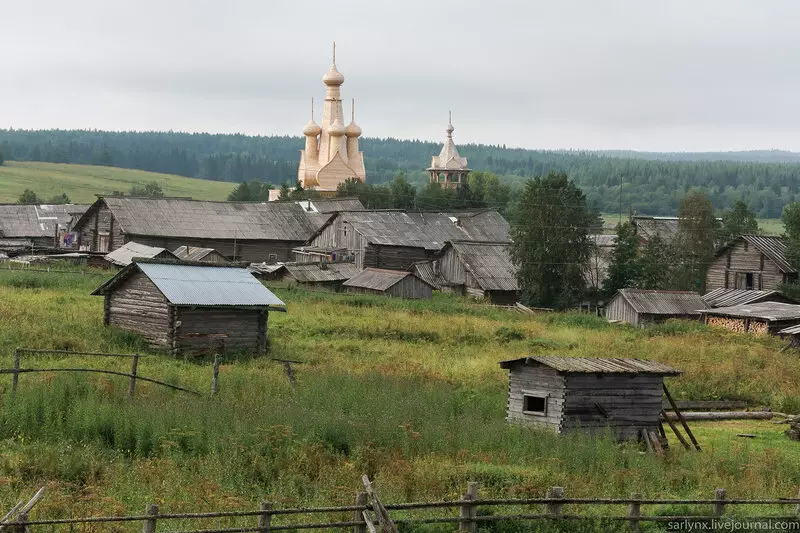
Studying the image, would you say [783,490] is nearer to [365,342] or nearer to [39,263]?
[365,342]

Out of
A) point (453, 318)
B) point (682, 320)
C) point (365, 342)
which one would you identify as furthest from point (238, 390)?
point (682, 320)

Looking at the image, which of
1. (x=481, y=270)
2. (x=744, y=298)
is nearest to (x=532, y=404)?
(x=744, y=298)

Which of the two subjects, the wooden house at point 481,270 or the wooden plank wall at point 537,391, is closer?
the wooden plank wall at point 537,391

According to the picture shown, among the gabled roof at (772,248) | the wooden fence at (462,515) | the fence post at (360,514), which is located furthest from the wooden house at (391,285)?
the fence post at (360,514)

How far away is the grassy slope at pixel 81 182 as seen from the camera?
472 ft

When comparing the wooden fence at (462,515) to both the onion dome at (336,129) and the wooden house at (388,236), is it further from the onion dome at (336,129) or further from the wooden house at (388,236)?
the onion dome at (336,129)

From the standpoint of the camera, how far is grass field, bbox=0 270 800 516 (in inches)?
610

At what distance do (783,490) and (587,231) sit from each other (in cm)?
3730

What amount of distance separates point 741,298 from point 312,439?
34202 millimetres

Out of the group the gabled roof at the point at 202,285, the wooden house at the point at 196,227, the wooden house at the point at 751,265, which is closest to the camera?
the gabled roof at the point at 202,285

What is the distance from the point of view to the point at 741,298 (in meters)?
48.3

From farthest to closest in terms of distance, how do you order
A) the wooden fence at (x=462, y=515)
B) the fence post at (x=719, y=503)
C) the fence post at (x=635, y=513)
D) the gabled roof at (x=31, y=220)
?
the gabled roof at (x=31, y=220)
the fence post at (x=719, y=503)
the fence post at (x=635, y=513)
the wooden fence at (x=462, y=515)

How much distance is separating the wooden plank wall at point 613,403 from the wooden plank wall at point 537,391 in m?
0.17

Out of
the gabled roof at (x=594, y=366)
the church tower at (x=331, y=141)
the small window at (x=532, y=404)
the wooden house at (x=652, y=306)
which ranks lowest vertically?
the wooden house at (x=652, y=306)
